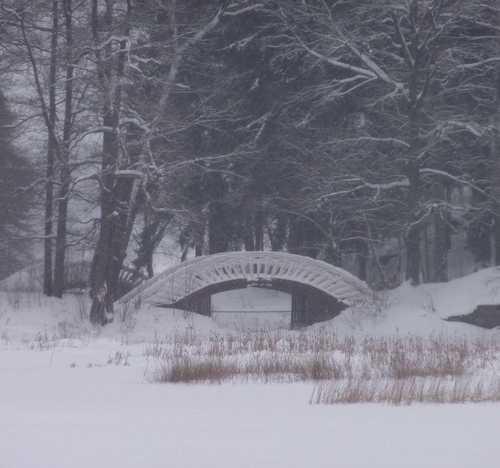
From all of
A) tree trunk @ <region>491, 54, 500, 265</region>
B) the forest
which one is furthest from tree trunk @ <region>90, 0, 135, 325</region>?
tree trunk @ <region>491, 54, 500, 265</region>

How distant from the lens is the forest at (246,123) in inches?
985

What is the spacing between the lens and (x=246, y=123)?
30750mm

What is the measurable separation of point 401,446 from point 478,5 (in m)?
21.1

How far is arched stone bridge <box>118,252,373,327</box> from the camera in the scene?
2591cm

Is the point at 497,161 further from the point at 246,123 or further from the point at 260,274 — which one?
the point at 246,123

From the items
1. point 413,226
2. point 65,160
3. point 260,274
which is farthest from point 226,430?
point 413,226

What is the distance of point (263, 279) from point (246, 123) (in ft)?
20.7

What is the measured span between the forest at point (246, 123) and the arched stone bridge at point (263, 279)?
163 centimetres

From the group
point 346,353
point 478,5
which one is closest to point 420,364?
point 346,353

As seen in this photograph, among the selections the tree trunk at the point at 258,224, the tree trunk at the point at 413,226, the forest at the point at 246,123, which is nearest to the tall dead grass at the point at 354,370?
the forest at the point at 246,123

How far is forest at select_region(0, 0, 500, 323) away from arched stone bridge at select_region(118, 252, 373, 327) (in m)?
1.63

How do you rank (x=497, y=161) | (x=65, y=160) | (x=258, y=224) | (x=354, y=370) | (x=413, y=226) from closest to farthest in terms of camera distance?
(x=354, y=370) < (x=65, y=160) < (x=497, y=161) < (x=413, y=226) < (x=258, y=224)

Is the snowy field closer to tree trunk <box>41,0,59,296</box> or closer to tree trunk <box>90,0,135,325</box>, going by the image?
tree trunk <box>90,0,135,325</box>

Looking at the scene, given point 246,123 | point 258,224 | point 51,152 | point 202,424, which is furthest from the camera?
point 258,224
